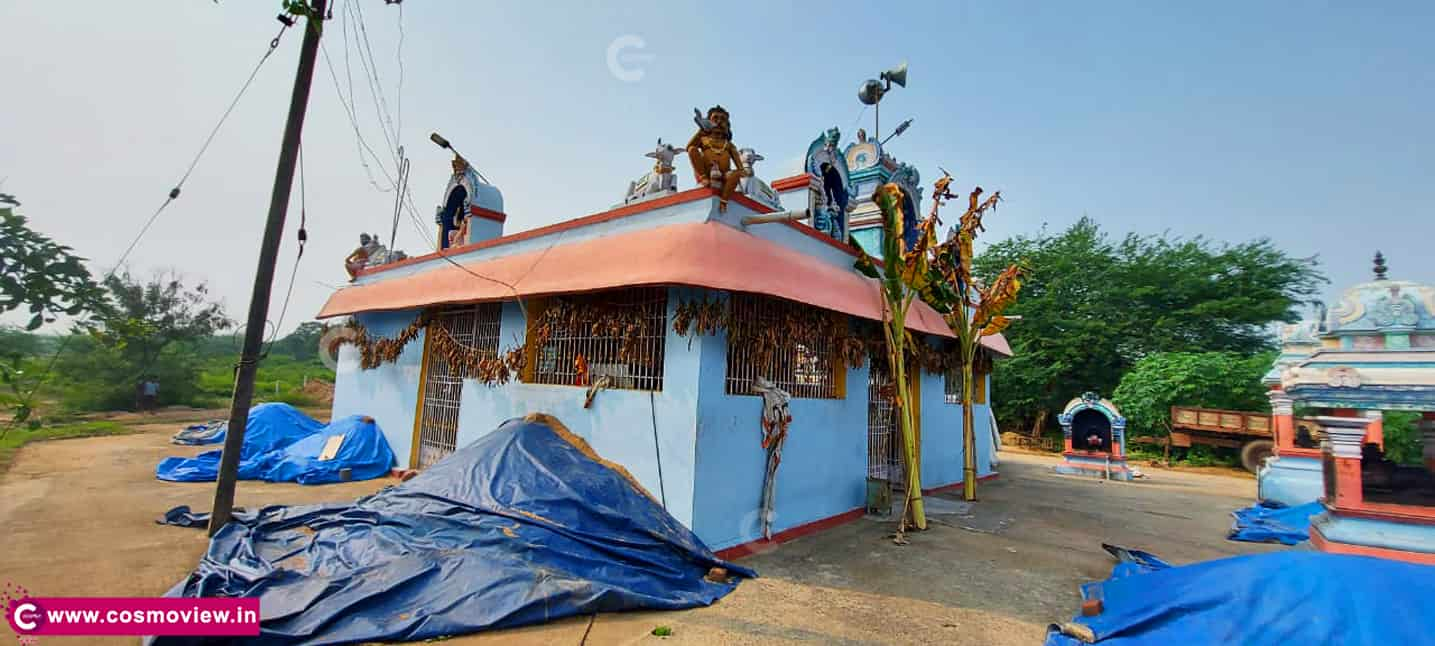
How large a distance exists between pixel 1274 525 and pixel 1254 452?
402 inches

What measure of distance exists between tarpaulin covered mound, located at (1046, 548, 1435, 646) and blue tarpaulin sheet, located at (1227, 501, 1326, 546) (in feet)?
16.3

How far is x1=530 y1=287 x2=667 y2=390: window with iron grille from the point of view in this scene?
606 centimetres

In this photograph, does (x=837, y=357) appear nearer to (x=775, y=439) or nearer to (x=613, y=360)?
(x=775, y=439)

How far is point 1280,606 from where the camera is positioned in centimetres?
312

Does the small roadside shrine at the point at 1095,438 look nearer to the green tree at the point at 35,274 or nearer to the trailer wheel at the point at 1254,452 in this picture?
the trailer wheel at the point at 1254,452

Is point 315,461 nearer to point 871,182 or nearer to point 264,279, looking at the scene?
point 264,279

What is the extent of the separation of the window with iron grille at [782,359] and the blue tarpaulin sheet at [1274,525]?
5.50 m

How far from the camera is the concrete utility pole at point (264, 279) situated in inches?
209

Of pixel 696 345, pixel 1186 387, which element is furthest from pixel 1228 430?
pixel 696 345

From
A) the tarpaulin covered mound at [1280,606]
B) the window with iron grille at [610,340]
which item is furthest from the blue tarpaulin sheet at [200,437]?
the tarpaulin covered mound at [1280,606]

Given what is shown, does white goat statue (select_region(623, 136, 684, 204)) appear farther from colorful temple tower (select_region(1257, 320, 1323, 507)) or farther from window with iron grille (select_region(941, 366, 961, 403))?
colorful temple tower (select_region(1257, 320, 1323, 507))

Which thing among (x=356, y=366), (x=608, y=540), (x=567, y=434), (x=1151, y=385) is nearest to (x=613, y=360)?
(x=567, y=434)

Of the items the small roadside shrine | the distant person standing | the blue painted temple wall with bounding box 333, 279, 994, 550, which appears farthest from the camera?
the distant person standing

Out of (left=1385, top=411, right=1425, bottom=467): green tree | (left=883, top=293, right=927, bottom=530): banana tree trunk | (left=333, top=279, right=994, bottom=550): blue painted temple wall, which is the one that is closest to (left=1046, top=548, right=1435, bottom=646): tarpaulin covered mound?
(left=333, top=279, right=994, bottom=550): blue painted temple wall
